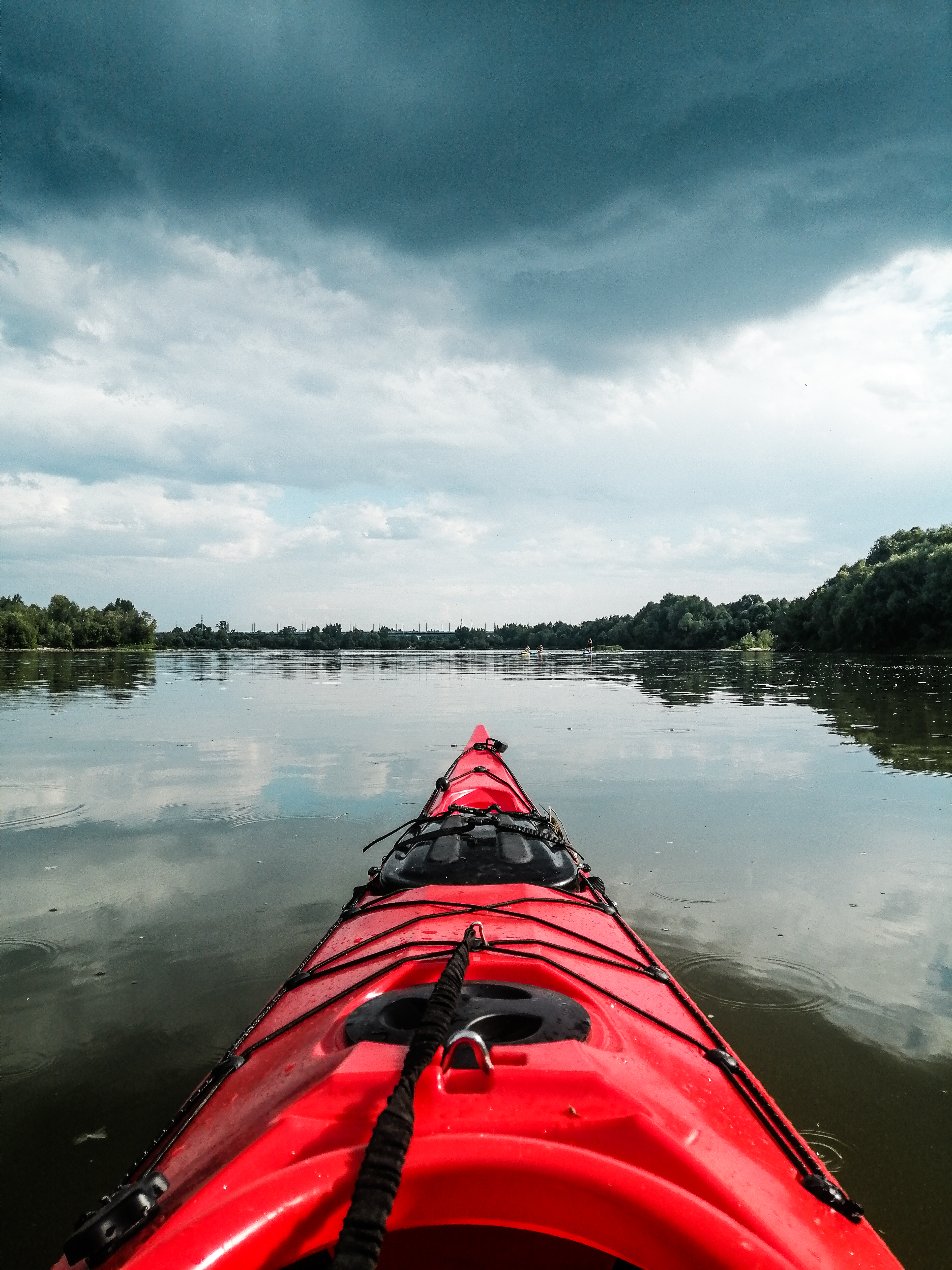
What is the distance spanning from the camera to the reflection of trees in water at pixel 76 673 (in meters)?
21.6

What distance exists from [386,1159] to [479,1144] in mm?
208

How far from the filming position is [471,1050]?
5.47ft

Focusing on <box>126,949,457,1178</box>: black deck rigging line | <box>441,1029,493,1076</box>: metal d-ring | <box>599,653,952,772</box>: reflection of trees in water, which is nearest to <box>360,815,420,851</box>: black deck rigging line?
<box>126,949,457,1178</box>: black deck rigging line

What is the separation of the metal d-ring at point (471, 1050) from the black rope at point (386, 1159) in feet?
0.10

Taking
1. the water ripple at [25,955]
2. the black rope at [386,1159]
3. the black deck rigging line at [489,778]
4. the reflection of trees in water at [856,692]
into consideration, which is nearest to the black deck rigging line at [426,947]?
the black rope at [386,1159]

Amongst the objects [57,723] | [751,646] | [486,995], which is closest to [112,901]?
[486,995]

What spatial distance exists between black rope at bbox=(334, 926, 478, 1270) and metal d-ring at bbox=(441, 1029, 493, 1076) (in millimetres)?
30

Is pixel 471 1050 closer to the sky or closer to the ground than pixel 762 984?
closer to the sky

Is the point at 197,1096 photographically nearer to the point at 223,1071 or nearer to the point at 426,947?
the point at 223,1071

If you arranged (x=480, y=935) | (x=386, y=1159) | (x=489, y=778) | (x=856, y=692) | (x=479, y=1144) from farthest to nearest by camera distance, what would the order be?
(x=856, y=692) → (x=489, y=778) → (x=480, y=935) → (x=479, y=1144) → (x=386, y=1159)

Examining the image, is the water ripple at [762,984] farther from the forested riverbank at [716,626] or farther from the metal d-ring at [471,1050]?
the forested riverbank at [716,626]

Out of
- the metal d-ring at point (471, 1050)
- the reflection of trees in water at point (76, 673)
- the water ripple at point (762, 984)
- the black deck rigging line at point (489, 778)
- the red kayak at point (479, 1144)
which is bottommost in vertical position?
the water ripple at point (762, 984)

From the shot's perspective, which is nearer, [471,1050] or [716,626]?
[471,1050]

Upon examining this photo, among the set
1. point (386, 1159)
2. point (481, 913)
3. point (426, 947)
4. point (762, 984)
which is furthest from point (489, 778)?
point (386, 1159)
